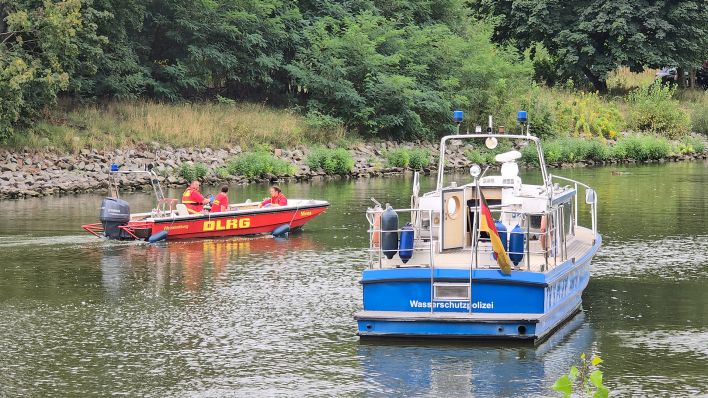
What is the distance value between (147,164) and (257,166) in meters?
12.1

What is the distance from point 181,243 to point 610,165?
38.3 meters

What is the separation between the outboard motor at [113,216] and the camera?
107 feet

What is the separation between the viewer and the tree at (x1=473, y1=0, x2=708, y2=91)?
79.4 m

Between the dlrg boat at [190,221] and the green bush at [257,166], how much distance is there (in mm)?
19904

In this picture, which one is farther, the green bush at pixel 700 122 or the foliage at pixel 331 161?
the green bush at pixel 700 122

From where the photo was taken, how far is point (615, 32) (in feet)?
258

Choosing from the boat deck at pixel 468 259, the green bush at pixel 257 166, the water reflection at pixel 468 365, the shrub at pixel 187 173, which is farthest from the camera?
the green bush at pixel 257 166

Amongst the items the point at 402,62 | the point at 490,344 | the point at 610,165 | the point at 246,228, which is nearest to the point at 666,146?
the point at 610,165

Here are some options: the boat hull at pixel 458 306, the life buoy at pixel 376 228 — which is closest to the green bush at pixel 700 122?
the life buoy at pixel 376 228

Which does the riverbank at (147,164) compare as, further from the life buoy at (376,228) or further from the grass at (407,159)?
the life buoy at (376,228)

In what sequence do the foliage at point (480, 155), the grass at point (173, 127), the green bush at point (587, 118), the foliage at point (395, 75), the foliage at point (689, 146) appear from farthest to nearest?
the green bush at point (587, 118) < the foliage at point (689, 146) < the foliage at point (395, 75) < the foliage at point (480, 155) < the grass at point (173, 127)

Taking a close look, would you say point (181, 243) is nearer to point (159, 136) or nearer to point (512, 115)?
point (159, 136)

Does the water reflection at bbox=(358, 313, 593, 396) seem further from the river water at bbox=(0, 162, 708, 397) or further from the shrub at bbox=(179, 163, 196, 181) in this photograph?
the shrub at bbox=(179, 163, 196, 181)

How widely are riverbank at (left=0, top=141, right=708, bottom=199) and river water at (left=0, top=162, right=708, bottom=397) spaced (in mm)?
13949
